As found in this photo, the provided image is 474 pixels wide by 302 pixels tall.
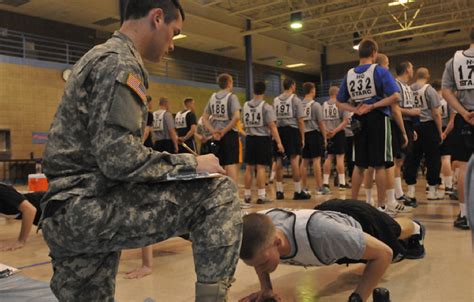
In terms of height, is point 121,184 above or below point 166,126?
below

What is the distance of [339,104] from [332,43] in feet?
50.0

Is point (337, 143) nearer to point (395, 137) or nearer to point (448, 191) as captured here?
point (448, 191)

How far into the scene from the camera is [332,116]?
832 centimetres

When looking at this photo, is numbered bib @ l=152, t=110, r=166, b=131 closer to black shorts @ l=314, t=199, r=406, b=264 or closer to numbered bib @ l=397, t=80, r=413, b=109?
numbered bib @ l=397, t=80, r=413, b=109

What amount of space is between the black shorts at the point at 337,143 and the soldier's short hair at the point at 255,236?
6570 mm

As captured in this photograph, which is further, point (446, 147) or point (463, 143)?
point (446, 147)

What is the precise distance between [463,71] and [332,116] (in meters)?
4.52

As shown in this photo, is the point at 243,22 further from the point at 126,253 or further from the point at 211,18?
the point at 126,253

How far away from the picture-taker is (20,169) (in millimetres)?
12766

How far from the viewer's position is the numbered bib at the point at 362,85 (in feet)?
14.4

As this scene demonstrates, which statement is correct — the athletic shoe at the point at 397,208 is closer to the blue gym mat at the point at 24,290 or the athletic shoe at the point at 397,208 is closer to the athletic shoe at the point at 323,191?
the athletic shoe at the point at 323,191

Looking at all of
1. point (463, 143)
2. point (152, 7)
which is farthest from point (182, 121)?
point (152, 7)

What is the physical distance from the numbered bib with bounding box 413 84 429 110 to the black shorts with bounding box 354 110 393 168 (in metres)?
1.75

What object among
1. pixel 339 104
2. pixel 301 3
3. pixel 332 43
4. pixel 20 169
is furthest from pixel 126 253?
pixel 332 43
